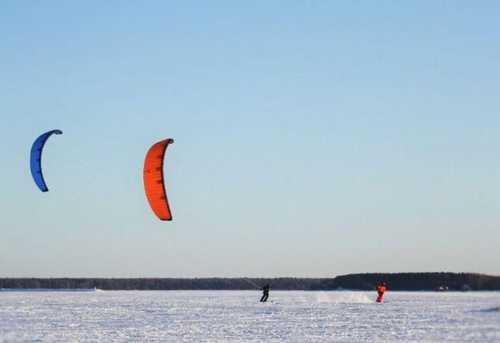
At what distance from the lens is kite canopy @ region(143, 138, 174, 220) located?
22.0m

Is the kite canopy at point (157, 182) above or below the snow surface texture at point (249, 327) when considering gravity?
above

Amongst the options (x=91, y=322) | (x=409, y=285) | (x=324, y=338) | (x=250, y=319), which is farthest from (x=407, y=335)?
(x=409, y=285)

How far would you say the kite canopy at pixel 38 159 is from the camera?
24234mm

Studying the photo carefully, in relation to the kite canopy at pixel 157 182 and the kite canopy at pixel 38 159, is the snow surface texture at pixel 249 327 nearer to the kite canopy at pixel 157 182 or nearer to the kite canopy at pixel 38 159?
the kite canopy at pixel 157 182

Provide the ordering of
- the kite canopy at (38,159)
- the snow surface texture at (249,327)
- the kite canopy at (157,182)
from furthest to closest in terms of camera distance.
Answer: the kite canopy at (38,159) < the kite canopy at (157,182) < the snow surface texture at (249,327)

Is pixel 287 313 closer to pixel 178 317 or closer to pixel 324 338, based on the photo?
pixel 178 317

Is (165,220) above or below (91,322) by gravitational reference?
above

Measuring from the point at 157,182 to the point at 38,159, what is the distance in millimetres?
3998

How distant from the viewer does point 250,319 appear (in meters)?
23.6

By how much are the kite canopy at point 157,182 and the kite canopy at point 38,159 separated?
3277 millimetres

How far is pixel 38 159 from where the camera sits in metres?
24.6

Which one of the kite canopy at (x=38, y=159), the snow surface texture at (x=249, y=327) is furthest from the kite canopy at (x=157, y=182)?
the kite canopy at (x=38, y=159)

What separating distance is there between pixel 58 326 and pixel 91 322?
1.49 meters

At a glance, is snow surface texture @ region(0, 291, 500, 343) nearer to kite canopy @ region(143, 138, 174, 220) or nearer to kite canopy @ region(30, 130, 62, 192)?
kite canopy @ region(143, 138, 174, 220)
